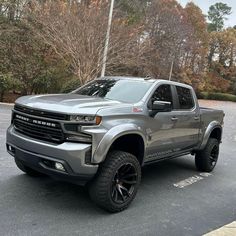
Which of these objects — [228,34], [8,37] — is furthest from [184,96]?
[228,34]

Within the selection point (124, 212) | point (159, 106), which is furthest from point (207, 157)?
point (124, 212)

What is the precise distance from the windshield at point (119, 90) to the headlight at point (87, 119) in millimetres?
1056

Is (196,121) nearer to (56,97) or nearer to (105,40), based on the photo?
(56,97)

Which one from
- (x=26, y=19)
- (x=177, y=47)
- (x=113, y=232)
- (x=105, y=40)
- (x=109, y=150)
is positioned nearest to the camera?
(x=113, y=232)

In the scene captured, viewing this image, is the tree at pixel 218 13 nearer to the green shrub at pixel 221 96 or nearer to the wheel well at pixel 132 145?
the green shrub at pixel 221 96

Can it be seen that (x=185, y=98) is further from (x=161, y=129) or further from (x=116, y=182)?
(x=116, y=182)

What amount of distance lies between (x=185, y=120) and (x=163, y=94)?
0.66 m

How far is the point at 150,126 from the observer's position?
5246 mm

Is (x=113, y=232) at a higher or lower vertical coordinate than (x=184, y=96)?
lower

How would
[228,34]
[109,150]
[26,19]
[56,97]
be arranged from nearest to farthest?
[109,150], [56,97], [26,19], [228,34]

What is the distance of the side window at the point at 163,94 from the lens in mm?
5676

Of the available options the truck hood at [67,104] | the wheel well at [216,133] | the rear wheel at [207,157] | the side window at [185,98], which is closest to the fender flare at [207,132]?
the rear wheel at [207,157]

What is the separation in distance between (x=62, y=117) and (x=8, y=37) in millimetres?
17065

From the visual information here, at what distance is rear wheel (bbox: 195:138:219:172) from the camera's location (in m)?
7.20
